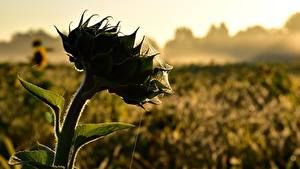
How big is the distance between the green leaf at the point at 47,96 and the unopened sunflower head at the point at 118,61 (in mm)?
69

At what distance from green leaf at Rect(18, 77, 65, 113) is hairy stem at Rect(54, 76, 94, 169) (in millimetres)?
23

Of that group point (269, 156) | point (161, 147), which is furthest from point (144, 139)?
point (269, 156)

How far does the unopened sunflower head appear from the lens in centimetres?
87

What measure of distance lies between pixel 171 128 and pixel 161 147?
2.81 ft

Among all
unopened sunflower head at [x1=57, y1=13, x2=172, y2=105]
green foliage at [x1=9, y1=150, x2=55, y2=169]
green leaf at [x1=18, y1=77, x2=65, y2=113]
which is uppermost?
unopened sunflower head at [x1=57, y1=13, x2=172, y2=105]

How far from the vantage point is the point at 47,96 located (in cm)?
92

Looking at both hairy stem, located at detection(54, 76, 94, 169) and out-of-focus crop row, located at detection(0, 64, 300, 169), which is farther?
out-of-focus crop row, located at detection(0, 64, 300, 169)

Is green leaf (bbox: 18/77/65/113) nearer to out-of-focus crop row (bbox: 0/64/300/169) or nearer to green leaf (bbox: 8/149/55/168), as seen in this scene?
green leaf (bbox: 8/149/55/168)

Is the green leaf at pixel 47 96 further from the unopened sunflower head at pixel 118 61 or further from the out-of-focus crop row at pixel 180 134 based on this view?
the out-of-focus crop row at pixel 180 134

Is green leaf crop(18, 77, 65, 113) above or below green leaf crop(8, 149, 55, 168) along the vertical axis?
above

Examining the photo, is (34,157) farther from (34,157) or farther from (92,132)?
(92,132)

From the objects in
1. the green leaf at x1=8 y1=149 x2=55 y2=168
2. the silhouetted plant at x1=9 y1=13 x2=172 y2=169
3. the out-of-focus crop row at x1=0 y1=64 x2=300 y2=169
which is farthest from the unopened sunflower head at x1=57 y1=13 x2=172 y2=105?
the out-of-focus crop row at x1=0 y1=64 x2=300 y2=169

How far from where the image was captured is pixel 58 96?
0.92 meters

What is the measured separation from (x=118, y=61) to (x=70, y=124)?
0.14 m
